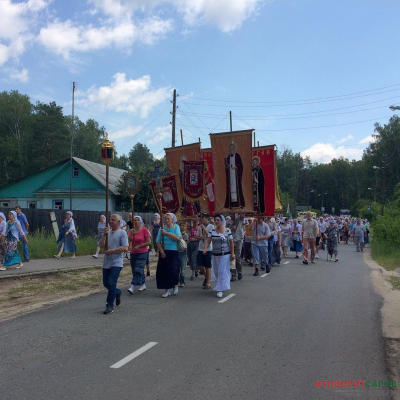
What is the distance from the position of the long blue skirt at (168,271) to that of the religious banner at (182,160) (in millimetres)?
5074

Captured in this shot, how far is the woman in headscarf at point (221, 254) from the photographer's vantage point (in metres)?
10.3

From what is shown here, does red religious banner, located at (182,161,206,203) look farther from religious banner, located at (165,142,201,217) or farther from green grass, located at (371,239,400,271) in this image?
green grass, located at (371,239,400,271)

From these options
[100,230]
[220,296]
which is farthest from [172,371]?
[100,230]

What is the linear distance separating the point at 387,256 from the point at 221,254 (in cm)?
1364

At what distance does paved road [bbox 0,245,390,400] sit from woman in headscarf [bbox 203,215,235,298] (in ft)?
1.33

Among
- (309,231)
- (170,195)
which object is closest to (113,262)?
(170,195)

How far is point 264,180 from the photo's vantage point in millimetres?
16094

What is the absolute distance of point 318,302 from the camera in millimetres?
9539

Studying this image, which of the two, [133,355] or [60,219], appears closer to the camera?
[133,355]

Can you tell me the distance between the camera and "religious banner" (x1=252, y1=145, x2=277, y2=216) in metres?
15.8

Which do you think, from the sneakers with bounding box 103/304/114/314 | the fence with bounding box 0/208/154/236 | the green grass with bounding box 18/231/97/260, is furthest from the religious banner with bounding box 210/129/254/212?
the fence with bounding box 0/208/154/236

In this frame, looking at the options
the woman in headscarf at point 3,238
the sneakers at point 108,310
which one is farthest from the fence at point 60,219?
the sneakers at point 108,310

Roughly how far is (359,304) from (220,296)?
2.82 meters

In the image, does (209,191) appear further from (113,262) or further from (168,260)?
(113,262)
